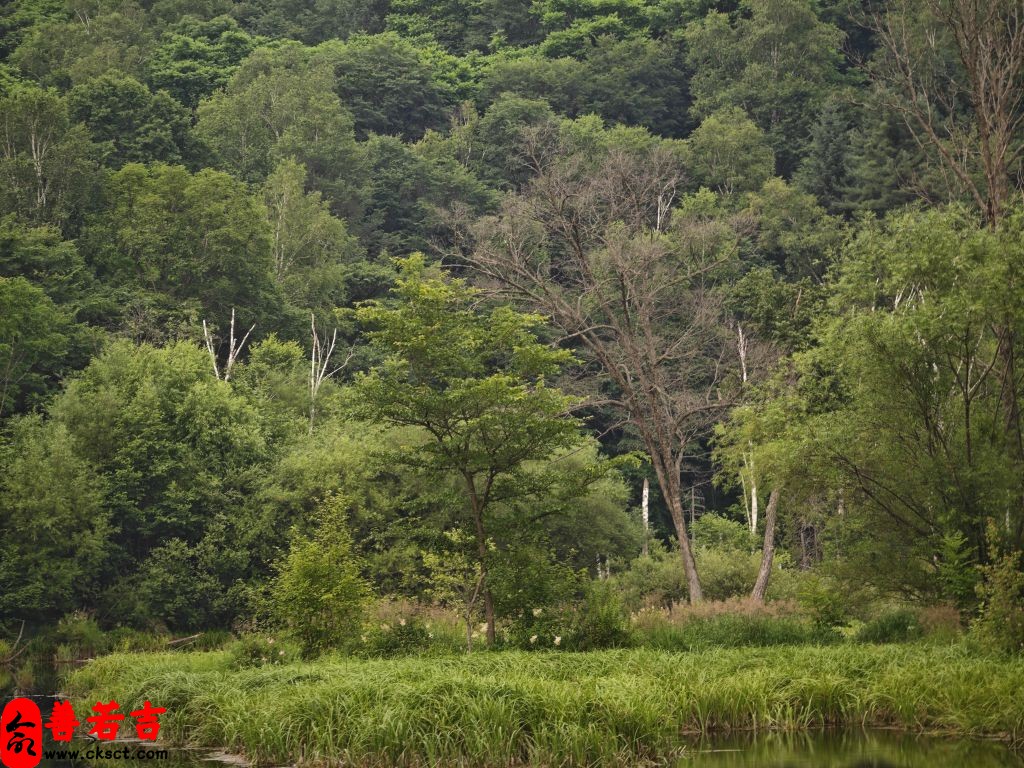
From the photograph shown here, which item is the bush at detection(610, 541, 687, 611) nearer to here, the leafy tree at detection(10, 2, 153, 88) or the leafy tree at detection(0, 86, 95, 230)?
the leafy tree at detection(0, 86, 95, 230)

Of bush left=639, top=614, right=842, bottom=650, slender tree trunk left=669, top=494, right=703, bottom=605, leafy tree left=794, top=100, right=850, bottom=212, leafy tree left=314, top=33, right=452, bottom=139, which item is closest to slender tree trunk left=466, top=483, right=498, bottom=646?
bush left=639, top=614, right=842, bottom=650

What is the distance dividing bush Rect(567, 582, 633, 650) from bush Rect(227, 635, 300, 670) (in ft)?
15.7

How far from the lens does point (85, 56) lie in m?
64.0

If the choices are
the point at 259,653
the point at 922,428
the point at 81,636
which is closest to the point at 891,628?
the point at 922,428

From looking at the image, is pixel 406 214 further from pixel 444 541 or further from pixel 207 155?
pixel 444 541

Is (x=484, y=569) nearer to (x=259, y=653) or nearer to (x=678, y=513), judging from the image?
(x=259, y=653)

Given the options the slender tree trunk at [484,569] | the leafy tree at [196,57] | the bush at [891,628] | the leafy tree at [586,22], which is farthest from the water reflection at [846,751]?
the leafy tree at [586,22]

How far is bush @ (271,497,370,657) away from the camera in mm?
20047

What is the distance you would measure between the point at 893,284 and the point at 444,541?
31.6 ft

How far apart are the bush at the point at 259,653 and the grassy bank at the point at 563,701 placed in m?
2.18

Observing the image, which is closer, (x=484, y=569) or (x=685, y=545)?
(x=484, y=569)

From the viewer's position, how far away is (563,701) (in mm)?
13555

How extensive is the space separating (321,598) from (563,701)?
7.54 metres

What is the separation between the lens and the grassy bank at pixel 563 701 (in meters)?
13.2
